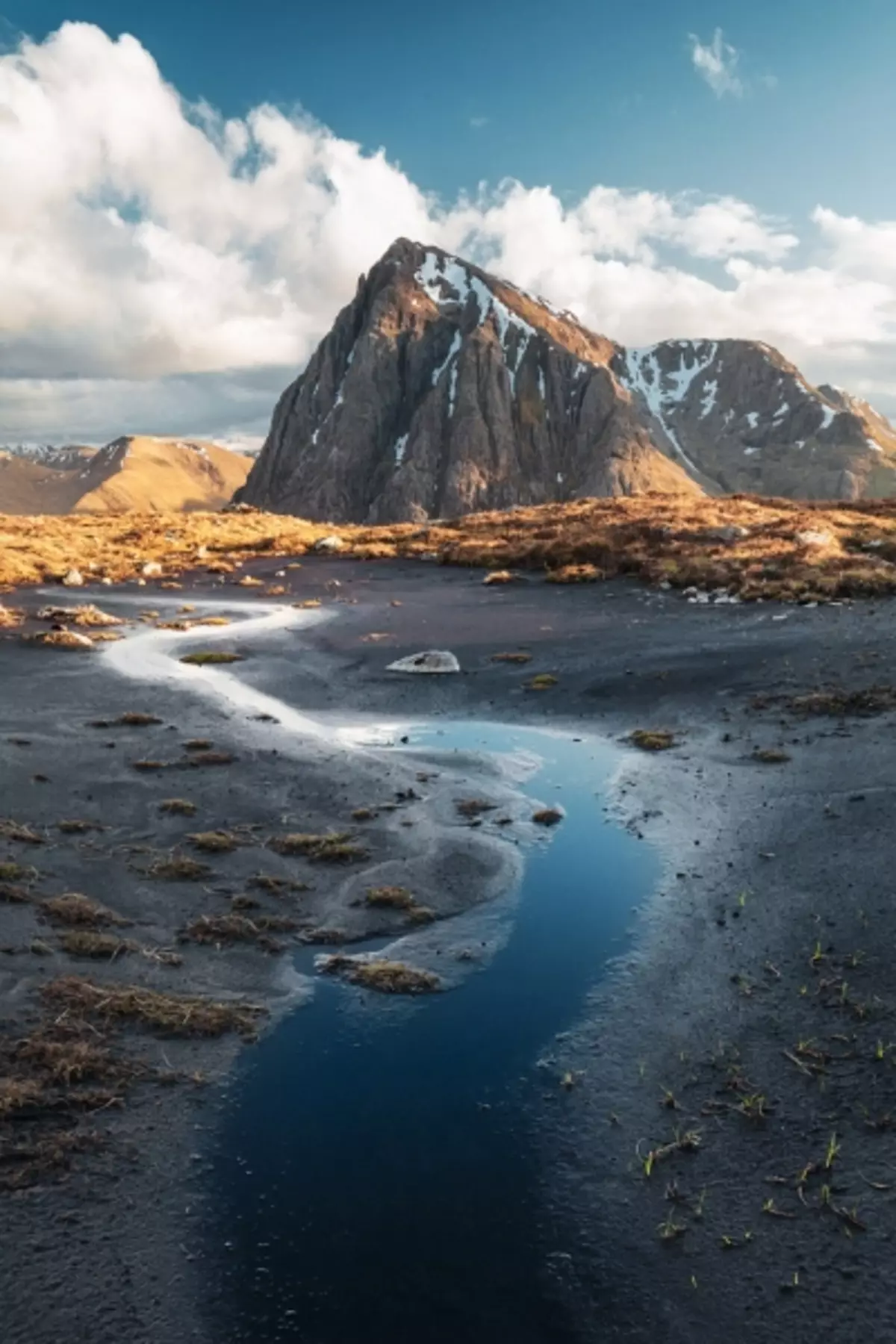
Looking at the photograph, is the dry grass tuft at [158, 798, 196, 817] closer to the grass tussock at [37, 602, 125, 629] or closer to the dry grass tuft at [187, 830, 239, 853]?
the dry grass tuft at [187, 830, 239, 853]

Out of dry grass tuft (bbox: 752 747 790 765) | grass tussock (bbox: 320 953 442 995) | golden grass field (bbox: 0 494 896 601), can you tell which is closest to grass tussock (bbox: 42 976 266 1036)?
grass tussock (bbox: 320 953 442 995)

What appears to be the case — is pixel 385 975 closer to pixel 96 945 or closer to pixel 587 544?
pixel 96 945

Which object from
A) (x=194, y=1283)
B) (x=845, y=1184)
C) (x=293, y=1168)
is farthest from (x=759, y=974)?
(x=194, y=1283)

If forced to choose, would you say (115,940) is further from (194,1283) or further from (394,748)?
(394,748)

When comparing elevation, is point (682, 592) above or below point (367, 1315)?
above

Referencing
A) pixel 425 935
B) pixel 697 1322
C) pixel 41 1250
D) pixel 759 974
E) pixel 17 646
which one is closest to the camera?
pixel 697 1322
